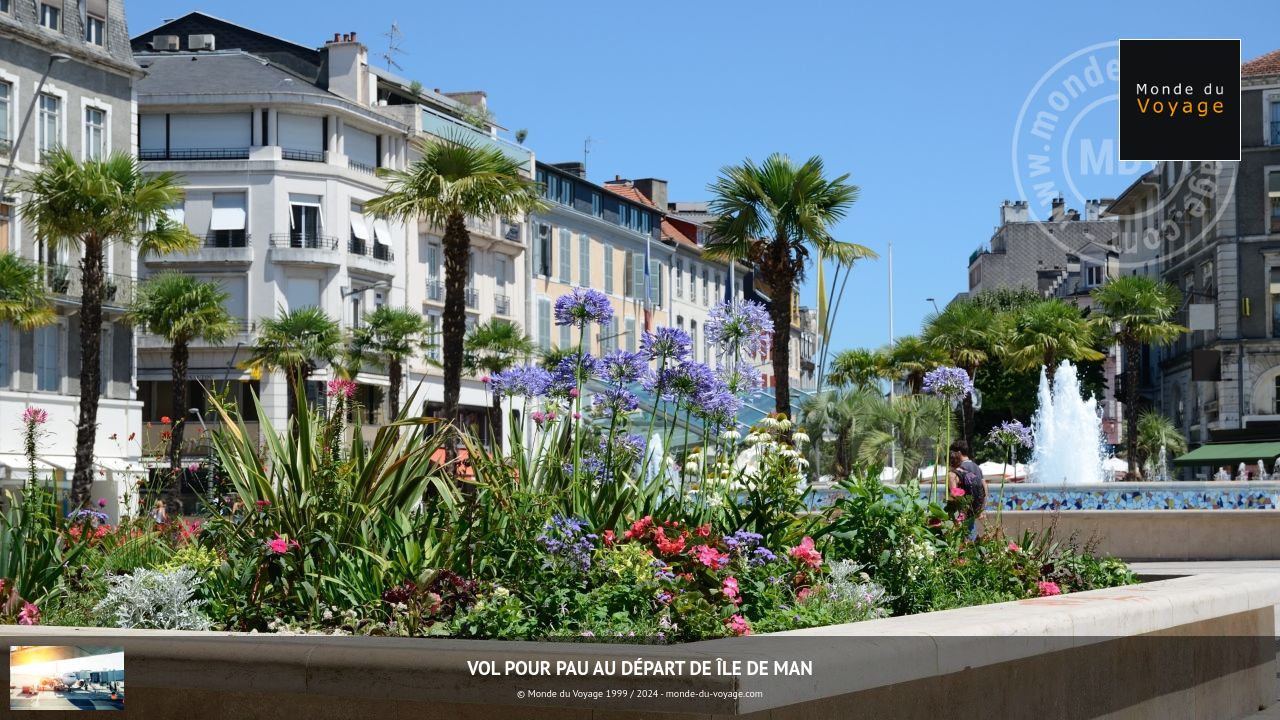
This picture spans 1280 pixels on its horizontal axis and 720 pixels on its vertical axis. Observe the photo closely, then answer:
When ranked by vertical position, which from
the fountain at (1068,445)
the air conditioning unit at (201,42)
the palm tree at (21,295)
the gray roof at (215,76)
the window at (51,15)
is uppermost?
the air conditioning unit at (201,42)

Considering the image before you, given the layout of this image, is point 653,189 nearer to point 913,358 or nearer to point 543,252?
point 543,252

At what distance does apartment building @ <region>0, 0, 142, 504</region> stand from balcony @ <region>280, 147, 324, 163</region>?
392 inches

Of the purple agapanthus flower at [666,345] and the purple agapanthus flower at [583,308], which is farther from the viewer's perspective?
the purple agapanthus flower at [583,308]

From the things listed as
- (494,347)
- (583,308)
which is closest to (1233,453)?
(494,347)

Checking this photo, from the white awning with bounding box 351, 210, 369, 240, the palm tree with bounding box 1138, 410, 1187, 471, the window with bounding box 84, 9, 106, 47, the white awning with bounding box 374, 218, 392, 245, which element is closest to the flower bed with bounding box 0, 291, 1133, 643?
the window with bounding box 84, 9, 106, 47

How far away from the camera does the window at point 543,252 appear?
71.4 metres

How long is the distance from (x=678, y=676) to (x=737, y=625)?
1.61 metres

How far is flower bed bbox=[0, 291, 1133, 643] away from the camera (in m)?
6.38

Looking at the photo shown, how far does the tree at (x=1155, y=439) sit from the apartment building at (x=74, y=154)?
129ft

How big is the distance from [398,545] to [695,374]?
2.74 m

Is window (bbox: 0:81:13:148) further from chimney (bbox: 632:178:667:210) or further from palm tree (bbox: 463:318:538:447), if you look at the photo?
chimney (bbox: 632:178:667:210)

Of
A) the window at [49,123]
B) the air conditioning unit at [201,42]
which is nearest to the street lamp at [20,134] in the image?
the window at [49,123]

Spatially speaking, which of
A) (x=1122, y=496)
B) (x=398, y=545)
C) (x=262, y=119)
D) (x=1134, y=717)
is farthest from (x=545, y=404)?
(x=262, y=119)

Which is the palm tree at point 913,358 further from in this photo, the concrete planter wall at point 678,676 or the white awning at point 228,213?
the concrete planter wall at point 678,676
